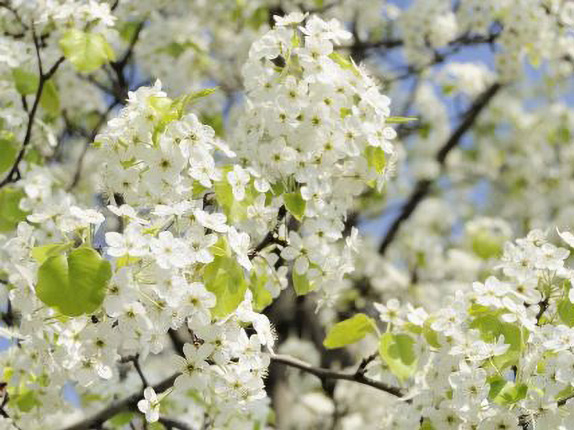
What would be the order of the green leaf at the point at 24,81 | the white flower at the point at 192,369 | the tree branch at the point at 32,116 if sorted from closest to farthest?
the white flower at the point at 192,369
the tree branch at the point at 32,116
the green leaf at the point at 24,81

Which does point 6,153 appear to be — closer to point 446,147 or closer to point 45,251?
point 45,251

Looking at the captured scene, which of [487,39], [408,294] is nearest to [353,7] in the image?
[487,39]

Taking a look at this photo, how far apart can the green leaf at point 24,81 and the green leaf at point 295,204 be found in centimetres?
194

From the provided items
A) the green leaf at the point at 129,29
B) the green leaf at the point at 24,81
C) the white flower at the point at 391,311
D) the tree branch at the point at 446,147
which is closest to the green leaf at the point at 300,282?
the white flower at the point at 391,311

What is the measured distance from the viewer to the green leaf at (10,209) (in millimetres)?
4762

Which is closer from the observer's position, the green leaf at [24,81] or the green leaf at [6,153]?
the green leaf at [6,153]

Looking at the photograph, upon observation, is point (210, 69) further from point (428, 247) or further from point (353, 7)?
point (428, 247)

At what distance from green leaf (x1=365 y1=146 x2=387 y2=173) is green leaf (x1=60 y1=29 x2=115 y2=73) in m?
1.54

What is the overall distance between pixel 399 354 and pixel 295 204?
0.78 metres

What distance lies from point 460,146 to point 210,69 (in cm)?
465

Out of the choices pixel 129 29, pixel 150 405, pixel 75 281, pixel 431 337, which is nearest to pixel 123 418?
pixel 150 405

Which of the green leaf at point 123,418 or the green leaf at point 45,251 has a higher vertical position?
the green leaf at point 45,251

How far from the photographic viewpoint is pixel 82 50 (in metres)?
4.49

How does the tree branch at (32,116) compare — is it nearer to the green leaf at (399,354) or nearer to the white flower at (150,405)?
the white flower at (150,405)
